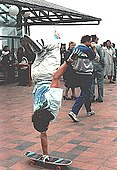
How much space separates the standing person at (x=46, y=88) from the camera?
3953mm

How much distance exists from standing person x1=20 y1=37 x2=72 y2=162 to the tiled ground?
19.0 inches

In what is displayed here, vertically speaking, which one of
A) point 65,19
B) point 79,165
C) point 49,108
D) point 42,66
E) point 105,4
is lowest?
point 79,165

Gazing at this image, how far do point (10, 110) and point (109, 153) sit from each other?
12.2 ft

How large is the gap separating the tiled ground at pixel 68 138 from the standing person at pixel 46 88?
19.0 inches

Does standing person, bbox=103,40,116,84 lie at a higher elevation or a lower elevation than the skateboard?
higher

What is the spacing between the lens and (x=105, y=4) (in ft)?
66.7

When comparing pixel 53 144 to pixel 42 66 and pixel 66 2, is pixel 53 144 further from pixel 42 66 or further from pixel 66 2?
pixel 66 2

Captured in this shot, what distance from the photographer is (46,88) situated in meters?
4.02

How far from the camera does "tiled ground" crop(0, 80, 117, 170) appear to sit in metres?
4.24

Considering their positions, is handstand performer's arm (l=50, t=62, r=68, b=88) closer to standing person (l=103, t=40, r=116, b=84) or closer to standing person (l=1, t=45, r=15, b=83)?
standing person (l=103, t=40, r=116, b=84)

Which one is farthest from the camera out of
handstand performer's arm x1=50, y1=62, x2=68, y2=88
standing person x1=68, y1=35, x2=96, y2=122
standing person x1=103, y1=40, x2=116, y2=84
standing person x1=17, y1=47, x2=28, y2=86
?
standing person x1=17, y1=47, x2=28, y2=86

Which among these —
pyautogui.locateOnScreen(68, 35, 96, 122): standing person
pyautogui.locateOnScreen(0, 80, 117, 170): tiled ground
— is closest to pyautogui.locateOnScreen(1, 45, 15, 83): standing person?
pyautogui.locateOnScreen(0, 80, 117, 170): tiled ground

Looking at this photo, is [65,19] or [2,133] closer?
[2,133]

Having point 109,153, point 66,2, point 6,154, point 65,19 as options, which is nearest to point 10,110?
point 6,154
